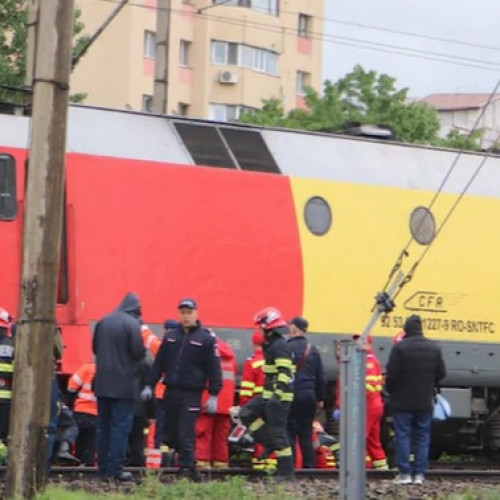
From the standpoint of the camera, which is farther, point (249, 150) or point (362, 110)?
point (362, 110)

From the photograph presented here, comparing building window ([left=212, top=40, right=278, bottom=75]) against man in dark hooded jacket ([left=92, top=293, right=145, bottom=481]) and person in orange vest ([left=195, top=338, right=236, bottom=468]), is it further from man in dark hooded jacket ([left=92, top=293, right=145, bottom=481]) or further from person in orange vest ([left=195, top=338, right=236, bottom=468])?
man in dark hooded jacket ([left=92, top=293, right=145, bottom=481])

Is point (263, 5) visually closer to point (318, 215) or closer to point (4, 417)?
point (318, 215)

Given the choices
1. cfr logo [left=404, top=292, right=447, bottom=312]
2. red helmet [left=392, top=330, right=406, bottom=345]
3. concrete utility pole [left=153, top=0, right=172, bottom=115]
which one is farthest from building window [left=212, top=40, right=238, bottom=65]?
red helmet [left=392, top=330, right=406, bottom=345]

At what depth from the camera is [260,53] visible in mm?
59625

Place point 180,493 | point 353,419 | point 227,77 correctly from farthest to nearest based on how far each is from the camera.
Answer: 1. point 227,77
2. point 180,493
3. point 353,419

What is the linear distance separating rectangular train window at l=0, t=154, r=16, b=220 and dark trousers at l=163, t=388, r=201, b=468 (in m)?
3.34

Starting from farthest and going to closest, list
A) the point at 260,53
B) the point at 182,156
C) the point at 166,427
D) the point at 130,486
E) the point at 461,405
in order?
the point at 260,53 → the point at 461,405 → the point at 182,156 → the point at 166,427 → the point at 130,486

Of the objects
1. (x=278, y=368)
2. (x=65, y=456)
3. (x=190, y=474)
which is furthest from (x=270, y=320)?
(x=65, y=456)

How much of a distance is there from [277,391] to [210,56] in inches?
1729

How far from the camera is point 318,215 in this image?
63.8 feet

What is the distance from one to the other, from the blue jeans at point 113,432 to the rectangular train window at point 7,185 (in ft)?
10.7

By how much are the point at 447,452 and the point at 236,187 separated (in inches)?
243


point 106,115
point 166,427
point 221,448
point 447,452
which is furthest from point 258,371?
point 447,452

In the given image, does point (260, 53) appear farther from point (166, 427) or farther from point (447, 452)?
point (166, 427)
